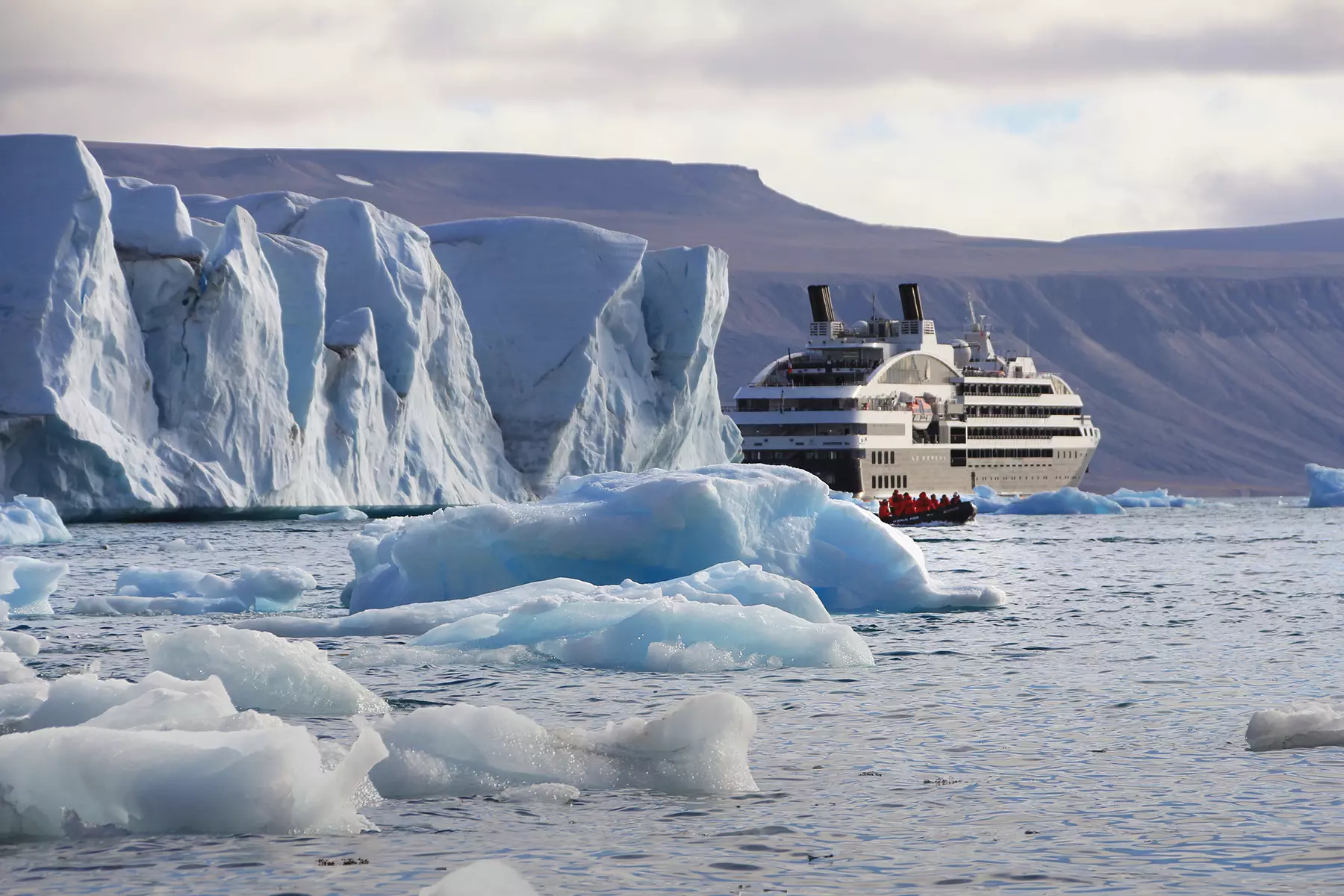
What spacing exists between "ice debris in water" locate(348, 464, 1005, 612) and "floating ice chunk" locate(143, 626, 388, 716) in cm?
600

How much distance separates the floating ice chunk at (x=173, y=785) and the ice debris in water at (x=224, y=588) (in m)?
10.7

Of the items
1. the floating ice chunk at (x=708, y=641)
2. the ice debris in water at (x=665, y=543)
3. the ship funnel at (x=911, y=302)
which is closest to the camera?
the floating ice chunk at (x=708, y=641)

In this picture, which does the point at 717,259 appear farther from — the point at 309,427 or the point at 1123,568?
the point at 1123,568

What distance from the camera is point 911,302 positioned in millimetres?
74688

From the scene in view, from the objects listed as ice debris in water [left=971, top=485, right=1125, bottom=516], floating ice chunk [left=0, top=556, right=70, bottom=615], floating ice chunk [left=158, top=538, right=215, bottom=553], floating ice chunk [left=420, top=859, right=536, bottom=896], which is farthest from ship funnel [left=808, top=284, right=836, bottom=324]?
floating ice chunk [left=420, top=859, right=536, bottom=896]

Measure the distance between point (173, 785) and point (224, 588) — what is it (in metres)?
11.8

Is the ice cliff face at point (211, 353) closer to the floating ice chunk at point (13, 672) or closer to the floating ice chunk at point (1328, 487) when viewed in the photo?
the floating ice chunk at point (13, 672)

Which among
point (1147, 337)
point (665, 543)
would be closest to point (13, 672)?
point (665, 543)

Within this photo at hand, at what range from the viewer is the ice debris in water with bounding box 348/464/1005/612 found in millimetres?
15852

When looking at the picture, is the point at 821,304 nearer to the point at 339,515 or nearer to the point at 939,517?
the point at 939,517

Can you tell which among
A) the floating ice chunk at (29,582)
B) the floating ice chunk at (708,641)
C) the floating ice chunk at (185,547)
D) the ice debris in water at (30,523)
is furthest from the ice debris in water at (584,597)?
the ice debris in water at (30,523)

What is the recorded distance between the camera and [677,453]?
54.8m

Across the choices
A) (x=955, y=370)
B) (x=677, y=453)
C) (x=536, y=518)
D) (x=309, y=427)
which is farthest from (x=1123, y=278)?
(x=536, y=518)

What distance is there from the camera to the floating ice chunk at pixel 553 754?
770 centimetres
